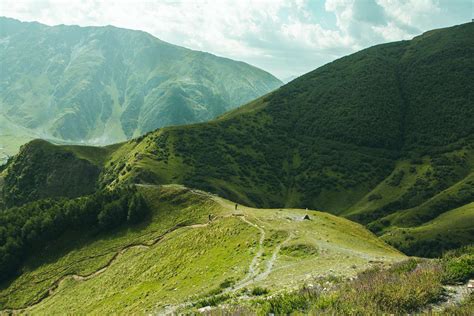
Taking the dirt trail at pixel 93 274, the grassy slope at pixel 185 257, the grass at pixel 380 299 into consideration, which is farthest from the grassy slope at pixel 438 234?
the grass at pixel 380 299

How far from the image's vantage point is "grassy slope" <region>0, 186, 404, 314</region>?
40.4 m

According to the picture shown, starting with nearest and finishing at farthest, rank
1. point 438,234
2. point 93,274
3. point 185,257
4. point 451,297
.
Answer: point 451,297 < point 185,257 < point 93,274 < point 438,234

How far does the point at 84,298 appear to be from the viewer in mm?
58438

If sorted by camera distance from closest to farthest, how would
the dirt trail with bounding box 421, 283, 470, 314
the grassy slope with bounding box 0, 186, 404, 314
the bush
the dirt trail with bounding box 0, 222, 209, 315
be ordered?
the dirt trail with bounding box 421, 283, 470, 314 < the bush < the grassy slope with bounding box 0, 186, 404, 314 < the dirt trail with bounding box 0, 222, 209, 315

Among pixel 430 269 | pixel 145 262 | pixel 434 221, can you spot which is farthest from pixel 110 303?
pixel 434 221

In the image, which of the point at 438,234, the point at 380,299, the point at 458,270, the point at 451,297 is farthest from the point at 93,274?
the point at 438,234

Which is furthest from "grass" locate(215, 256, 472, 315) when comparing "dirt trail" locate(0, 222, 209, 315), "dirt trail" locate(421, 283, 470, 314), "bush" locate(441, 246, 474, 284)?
"dirt trail" locate(0, 222, 209, 315)

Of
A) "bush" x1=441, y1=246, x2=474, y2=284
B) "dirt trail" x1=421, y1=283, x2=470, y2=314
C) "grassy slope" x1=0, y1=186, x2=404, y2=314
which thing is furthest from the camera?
"grassy slope" x1=0, y1=186, x2=404, y2=314

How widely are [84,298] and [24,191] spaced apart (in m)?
166

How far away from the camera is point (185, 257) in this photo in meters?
55.2

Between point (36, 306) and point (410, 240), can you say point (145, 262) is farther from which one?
point (410, 240)

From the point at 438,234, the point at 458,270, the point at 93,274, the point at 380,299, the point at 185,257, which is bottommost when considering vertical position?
the point at 438,234

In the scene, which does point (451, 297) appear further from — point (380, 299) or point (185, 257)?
point (185, 257)

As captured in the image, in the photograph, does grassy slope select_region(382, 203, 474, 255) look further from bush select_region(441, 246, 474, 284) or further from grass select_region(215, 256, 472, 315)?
grass select_region(215, 256, 472, 315)
